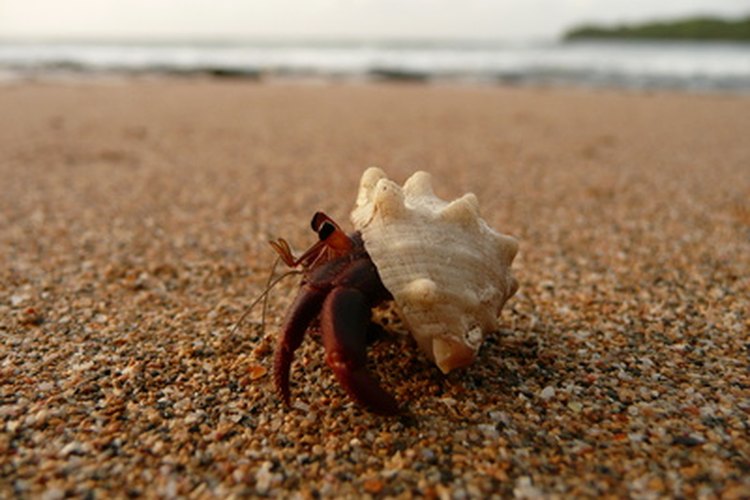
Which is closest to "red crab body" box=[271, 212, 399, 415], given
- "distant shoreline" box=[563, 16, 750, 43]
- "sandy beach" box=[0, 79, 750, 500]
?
"sandy beach" box=[0, 79, 750, 500]

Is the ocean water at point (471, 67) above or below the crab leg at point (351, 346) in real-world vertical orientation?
above

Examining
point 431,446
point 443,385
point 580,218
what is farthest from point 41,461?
point 580,218

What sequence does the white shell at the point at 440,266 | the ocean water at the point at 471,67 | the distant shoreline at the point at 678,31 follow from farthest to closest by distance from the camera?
the distant shoreline at the point at 678,31 → the ocean water at the point at 471,67 → the white shell at the point at 440,266

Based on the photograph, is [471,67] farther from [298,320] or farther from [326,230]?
[298,320]

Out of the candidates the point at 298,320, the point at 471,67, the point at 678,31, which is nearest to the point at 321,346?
the point at 298,320

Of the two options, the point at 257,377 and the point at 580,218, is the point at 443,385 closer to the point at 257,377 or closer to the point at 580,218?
the point at 257,377

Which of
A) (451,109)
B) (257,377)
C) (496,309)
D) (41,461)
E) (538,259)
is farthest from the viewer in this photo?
(451,109)

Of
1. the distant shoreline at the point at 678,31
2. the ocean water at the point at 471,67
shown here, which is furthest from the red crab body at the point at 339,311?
the distant shoreline at the point at 678,31

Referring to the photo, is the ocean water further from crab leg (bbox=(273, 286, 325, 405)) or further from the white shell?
crab leg (bbox=(273, 286, 325, 405))

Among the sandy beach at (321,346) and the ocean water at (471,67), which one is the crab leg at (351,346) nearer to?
the sandy beach at (321,346)
